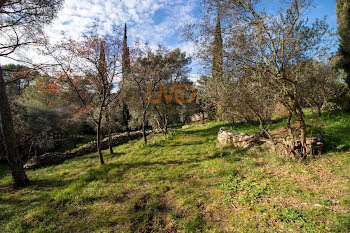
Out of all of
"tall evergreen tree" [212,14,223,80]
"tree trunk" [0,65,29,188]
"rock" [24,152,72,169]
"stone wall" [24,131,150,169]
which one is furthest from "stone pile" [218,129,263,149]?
"rock" [24,152,72,169]

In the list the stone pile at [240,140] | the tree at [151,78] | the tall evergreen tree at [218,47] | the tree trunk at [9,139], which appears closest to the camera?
the tall evergreen tree at [218,47]

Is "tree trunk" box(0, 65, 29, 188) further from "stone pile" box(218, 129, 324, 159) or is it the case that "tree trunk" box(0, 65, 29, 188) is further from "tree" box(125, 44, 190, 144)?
"stone pile" box(218, 129, 324, 159)

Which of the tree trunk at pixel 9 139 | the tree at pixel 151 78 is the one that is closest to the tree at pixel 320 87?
the tree at pixel 151 78

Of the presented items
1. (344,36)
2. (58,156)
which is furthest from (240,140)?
(58,156)

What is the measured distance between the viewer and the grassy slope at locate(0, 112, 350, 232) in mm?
2988

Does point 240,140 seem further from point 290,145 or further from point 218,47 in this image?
point 218,47

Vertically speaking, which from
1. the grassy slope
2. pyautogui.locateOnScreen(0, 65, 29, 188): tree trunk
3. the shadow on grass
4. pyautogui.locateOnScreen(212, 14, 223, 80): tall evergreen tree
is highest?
pyautogui.locateOnScreen(212, 14, 223, 80): tall evergreen tree

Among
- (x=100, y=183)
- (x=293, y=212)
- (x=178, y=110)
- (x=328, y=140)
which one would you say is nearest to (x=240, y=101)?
(x=328, y=140)

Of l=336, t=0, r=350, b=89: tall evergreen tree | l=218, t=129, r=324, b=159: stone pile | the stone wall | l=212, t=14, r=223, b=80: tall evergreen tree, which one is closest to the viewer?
l=218, t=129, r=324, b=159: stone pile

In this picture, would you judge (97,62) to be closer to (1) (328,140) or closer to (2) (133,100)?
(2) (133,100)

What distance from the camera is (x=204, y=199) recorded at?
3994 mm

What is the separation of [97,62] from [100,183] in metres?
5.57

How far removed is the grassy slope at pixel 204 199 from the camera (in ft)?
9.80

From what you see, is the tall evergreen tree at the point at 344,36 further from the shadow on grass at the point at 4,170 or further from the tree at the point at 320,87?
the shadow on grass at the point at 4,170
